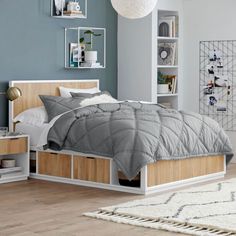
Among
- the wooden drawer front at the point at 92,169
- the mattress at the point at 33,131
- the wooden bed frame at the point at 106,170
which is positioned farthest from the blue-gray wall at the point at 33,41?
the wooden drawer front at the point at 92,169

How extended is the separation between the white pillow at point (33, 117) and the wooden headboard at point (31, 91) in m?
0.12

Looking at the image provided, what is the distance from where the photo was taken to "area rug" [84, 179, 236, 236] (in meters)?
4.12

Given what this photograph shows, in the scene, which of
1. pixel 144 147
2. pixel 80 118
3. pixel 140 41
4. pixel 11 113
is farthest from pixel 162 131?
pixel 140 41

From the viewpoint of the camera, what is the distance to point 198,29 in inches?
301

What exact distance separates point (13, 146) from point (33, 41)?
1274 mm

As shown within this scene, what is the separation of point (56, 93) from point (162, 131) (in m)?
1.72

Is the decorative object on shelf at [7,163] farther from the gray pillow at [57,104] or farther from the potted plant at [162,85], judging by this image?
the potted plant at [162,85]

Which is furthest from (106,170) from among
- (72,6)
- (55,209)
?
(72,6)

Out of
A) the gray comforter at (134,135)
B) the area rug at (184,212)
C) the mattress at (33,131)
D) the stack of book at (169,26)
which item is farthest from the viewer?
the stack of book at (169,26)

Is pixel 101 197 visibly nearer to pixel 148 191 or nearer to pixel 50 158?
pixel 148 191

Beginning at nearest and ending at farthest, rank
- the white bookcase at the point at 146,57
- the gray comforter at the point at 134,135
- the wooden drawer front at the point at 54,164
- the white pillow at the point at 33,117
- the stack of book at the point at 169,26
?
1. the gray comforter at the point at 134,135
2. the wooden drawer front at the point at 54,164
3. the white pillow at the point at 33,117
4. the white bookcase at the point at 146,57
5. the stack of book at the point at 169,26

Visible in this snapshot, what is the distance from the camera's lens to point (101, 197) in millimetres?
5230

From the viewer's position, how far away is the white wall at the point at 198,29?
7.36m

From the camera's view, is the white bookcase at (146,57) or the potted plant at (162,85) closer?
the white bookcase at (146,57)
